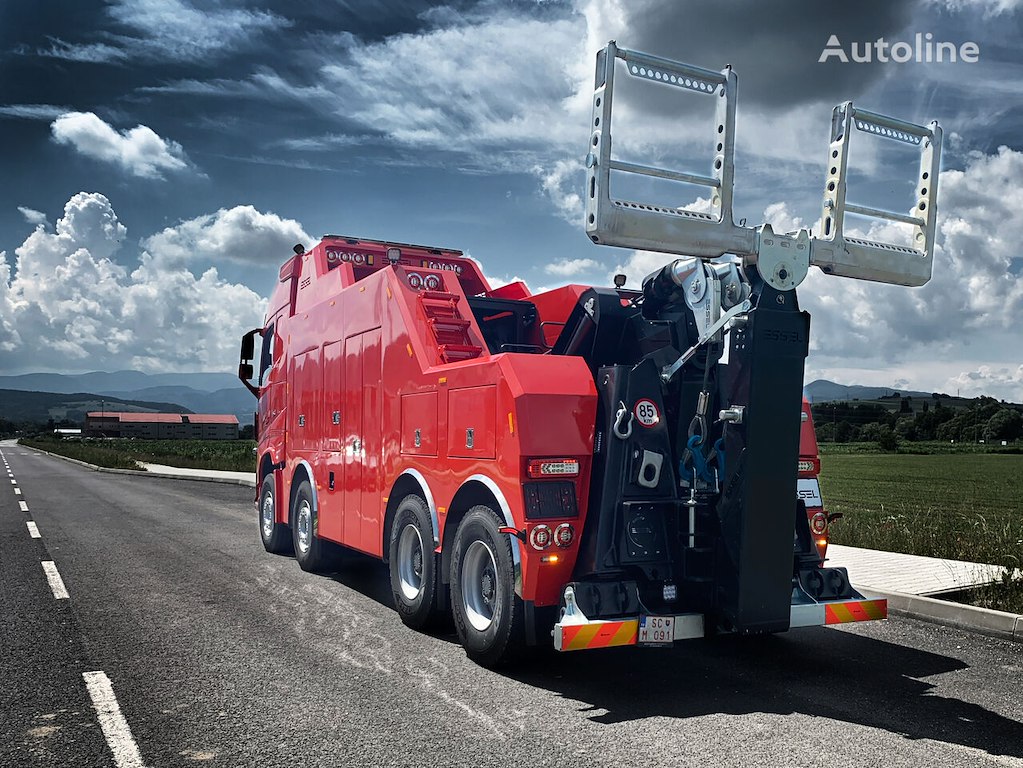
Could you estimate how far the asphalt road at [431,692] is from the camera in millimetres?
4517

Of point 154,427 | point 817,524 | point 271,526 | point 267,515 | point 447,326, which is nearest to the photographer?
point 817,524

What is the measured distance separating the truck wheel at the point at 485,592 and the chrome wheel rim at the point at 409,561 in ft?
2.74

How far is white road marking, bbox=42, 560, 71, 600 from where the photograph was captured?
859 cm

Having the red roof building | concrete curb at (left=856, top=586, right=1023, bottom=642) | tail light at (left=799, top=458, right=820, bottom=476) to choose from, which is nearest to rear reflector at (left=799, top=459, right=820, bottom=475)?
tail light at (left=799, top=458, right=820, bottom=476)

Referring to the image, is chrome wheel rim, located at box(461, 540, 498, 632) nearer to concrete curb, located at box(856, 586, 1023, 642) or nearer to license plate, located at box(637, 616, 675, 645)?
license plate, located at box(637, 616, 675, 645)

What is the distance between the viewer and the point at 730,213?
562 centimetres

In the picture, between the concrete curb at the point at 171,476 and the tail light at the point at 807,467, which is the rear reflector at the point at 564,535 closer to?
the tail light at the point at 807,467

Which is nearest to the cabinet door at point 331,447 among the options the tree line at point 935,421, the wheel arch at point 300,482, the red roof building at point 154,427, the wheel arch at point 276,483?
the wheel arch at point 300,482

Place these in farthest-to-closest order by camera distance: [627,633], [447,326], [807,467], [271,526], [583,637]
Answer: [271,526] → [447,326] → [807,467] → [627,633] → [583,637]

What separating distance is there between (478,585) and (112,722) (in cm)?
248

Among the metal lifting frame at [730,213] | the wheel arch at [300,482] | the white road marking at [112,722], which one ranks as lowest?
the white road marking at [112,722]

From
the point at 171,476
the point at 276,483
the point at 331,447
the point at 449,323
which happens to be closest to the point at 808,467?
the point at 449,323

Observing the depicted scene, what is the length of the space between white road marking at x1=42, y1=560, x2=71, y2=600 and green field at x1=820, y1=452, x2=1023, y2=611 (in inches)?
335

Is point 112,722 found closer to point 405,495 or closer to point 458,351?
point 405,495
